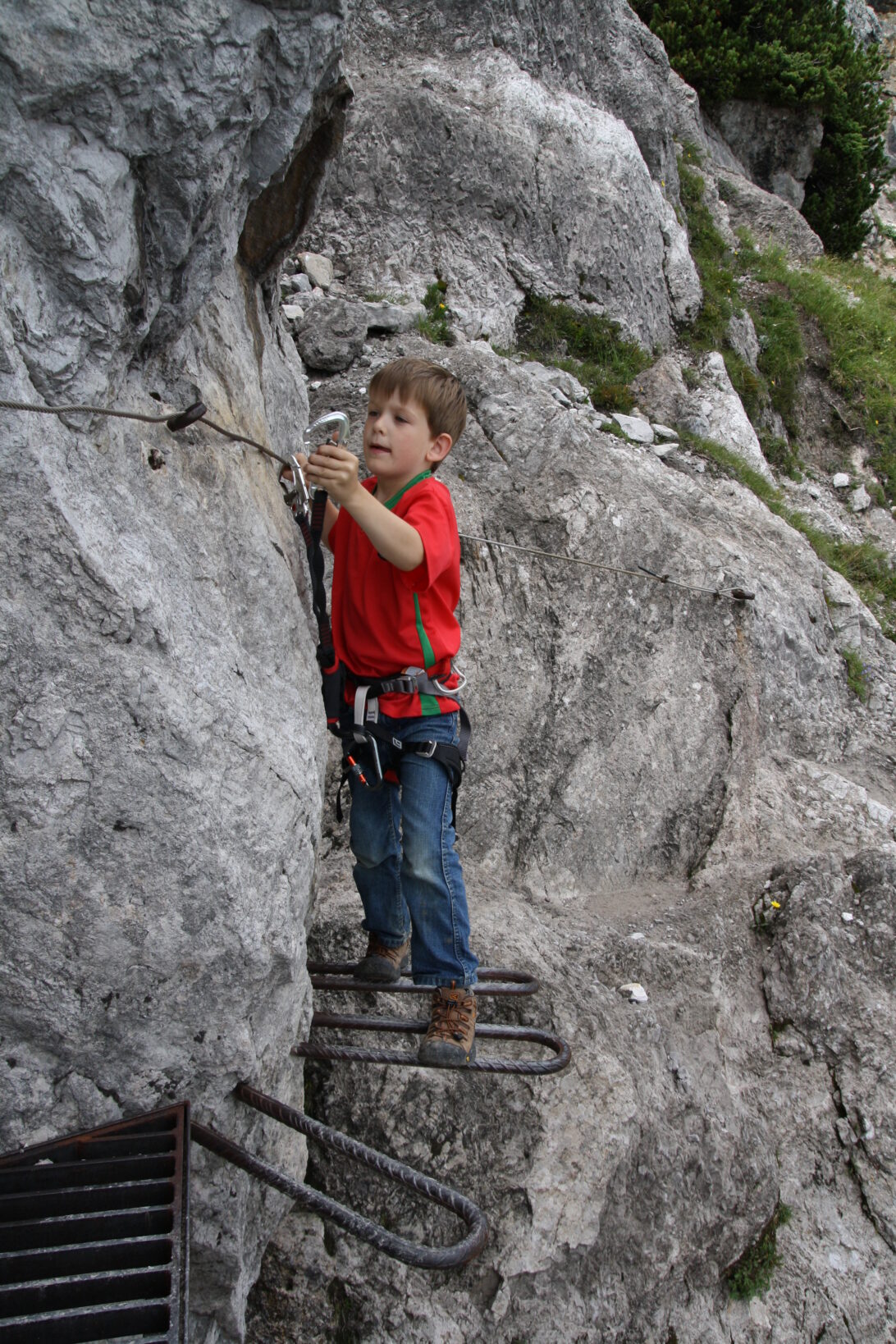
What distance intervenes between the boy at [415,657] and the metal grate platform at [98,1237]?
886 millimetres

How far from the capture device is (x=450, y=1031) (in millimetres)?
2896

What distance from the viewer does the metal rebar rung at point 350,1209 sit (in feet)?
7.36

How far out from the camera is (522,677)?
469cm

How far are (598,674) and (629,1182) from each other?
2308 millimetres

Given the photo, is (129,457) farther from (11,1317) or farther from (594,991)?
(594,991)

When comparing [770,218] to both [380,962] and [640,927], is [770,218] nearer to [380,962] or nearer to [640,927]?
[640,927]

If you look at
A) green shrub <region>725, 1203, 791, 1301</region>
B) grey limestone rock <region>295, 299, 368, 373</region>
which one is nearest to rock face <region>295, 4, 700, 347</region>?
grey limestone rock <region>295, 299, 368, 373</region>

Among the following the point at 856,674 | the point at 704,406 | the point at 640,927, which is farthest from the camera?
the point at 704,406

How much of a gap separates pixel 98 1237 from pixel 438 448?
91.6 inches

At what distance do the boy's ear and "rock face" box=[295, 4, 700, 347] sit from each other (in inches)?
156

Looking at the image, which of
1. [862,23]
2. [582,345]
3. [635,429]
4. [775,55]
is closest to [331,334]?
[635,429]

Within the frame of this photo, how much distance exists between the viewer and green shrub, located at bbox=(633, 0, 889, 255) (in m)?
13.2

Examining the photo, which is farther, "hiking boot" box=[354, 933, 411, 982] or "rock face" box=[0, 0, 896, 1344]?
"hiking boot" box=[354, 933, 411, 982]

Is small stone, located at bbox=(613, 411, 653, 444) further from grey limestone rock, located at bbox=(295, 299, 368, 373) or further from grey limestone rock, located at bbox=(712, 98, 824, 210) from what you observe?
grey limestone rock, located at bbox=(712, 98, 824, 210)
